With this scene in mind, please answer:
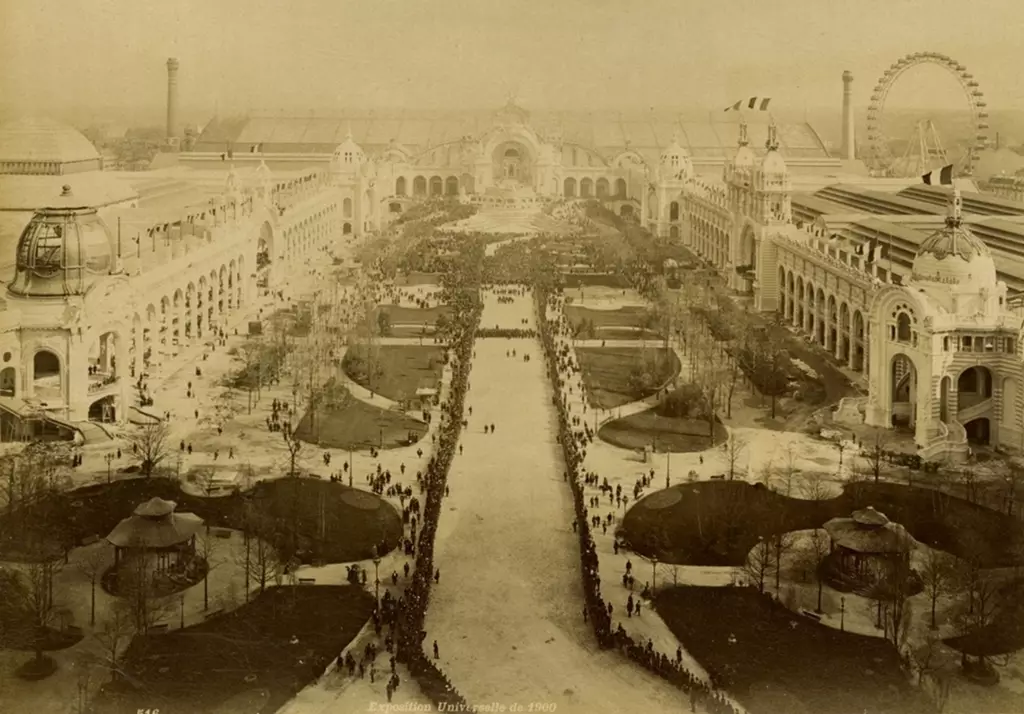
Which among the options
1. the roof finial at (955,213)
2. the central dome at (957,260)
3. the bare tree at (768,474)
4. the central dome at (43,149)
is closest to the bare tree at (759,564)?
the bare tree at (768,474)

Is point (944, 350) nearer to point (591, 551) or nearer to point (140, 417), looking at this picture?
point (591, 551)

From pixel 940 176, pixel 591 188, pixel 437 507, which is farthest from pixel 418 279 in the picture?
pixel 591 188

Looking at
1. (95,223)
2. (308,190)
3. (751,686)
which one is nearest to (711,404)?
(751,686)

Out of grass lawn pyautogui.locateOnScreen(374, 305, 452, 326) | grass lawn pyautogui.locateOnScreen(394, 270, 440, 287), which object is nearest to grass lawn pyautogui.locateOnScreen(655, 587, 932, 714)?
grass lawn pyautogui.locateOnScreen(374, 305, 452, 326)

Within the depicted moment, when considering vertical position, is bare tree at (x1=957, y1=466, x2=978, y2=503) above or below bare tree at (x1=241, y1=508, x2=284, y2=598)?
above

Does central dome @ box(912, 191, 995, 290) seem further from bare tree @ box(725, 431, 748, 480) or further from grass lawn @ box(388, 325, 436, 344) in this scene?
grass lawn @ box(388, 325, 436, 344)

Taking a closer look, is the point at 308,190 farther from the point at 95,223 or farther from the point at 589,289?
the point at 95,223
